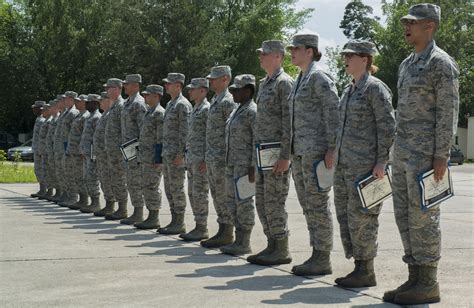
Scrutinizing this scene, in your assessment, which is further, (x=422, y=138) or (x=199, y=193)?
(x=199, y=193)

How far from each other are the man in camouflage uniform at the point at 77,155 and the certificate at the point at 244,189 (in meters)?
6.43

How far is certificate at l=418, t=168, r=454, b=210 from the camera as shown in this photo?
18.9 feet

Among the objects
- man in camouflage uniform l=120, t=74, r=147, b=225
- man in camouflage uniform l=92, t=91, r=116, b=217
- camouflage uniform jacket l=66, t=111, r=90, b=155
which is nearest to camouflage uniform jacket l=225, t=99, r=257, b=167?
man in camouflage uniform l=120, t=74, r=147, b=225

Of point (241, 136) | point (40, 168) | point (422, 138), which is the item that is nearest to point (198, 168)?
point (241, 136)

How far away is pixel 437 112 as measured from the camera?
230 inches

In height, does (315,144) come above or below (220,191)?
above

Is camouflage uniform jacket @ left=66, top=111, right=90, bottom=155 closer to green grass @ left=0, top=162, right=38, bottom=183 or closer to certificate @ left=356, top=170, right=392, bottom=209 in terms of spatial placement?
green grass @ left=0, top=162, right=38, bottom=183

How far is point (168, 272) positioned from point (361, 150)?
216 centimetres

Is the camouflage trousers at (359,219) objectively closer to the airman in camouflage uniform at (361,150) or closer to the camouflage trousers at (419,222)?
the airman in camouflage uniform at (361,150)

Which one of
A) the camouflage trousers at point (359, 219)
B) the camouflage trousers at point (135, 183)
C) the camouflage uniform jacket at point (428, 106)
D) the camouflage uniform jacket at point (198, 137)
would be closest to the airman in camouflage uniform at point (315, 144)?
the camouflage trousers at point (359, 219)

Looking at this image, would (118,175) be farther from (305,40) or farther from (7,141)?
(7,141)

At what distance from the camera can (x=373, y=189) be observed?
21.1ft

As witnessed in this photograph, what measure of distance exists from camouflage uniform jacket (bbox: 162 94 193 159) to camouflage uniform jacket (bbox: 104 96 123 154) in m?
1.99

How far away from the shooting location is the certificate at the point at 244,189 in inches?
326
